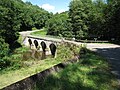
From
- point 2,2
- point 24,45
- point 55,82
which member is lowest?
point 24,45

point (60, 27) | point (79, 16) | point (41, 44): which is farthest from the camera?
point (60, 27)

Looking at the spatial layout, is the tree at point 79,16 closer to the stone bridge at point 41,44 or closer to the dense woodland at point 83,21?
the dense woodland at point 83,21

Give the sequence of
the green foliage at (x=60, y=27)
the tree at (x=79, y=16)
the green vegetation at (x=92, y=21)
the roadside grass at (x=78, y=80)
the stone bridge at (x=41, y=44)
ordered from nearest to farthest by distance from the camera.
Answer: the roadside grass at (x=78, y=80), the green vegetation at (x=92, y=21), the stone bridge at (x=41, y=44), the tree at (x=79, y=16), the green foliage at (x=60, y=27)

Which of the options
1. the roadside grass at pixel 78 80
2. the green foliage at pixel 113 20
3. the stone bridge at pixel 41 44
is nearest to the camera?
the roadside grass at pixel 78 80

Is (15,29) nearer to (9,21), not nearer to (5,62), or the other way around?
(9,21)

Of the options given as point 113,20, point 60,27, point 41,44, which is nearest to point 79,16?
point 60,27

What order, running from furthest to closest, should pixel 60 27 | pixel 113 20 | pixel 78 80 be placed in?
pixel 60 27 < pixel 113 20 < pixel 78 80

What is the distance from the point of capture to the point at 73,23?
Answer: 64.9 meters

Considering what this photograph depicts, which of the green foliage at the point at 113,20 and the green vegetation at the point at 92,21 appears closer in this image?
the green foliage at the point at 113,20

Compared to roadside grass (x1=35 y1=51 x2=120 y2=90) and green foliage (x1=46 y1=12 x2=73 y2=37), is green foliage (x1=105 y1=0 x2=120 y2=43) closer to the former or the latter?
green foliage (x1=46 y1=12 x2=73 y2=37)

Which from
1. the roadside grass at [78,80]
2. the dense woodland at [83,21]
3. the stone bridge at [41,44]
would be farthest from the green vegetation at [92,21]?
the roadside grass at [78,80]

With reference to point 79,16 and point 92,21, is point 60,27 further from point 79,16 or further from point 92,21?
point 92,21

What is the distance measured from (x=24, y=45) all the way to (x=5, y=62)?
46.1 m

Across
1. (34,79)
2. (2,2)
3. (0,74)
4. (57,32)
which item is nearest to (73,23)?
(57,32)
